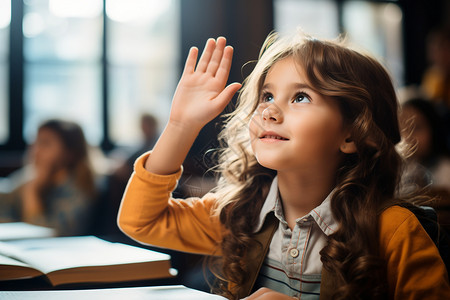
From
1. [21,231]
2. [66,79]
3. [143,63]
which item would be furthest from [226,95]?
[66,79]

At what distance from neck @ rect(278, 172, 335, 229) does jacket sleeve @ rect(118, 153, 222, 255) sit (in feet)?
0.34

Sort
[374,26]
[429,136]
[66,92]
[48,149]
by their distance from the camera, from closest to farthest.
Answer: [48,149] → [429,136] → [374,26] → [66,92]

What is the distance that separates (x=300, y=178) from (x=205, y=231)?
0.17m

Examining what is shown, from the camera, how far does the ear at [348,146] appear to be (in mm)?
588

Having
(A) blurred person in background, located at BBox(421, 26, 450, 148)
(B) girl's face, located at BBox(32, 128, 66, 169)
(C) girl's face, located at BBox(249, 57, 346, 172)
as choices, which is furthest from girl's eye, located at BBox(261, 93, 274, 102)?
(A) blurred person in background, located at BBox(421, 26, 450, 148)

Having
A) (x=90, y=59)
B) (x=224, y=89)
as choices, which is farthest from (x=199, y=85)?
(x=90, y=59)

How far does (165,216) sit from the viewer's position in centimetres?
66

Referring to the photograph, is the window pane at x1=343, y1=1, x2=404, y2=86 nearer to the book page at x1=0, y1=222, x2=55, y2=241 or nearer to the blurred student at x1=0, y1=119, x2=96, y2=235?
the blurred student at x1=0, y1=119, x2=96, y2=235

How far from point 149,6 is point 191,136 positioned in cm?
24

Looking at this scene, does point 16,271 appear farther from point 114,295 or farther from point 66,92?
point 66,92

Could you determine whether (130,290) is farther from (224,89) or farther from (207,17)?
(207,17)

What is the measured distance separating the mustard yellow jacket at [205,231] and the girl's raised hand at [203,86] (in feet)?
0.28

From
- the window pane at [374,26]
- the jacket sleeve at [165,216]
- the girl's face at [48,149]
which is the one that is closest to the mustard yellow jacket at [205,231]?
the jacket sleeve at [165,216]

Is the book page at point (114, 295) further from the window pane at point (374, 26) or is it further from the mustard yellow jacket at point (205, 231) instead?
the window pane at point (374, 26)
